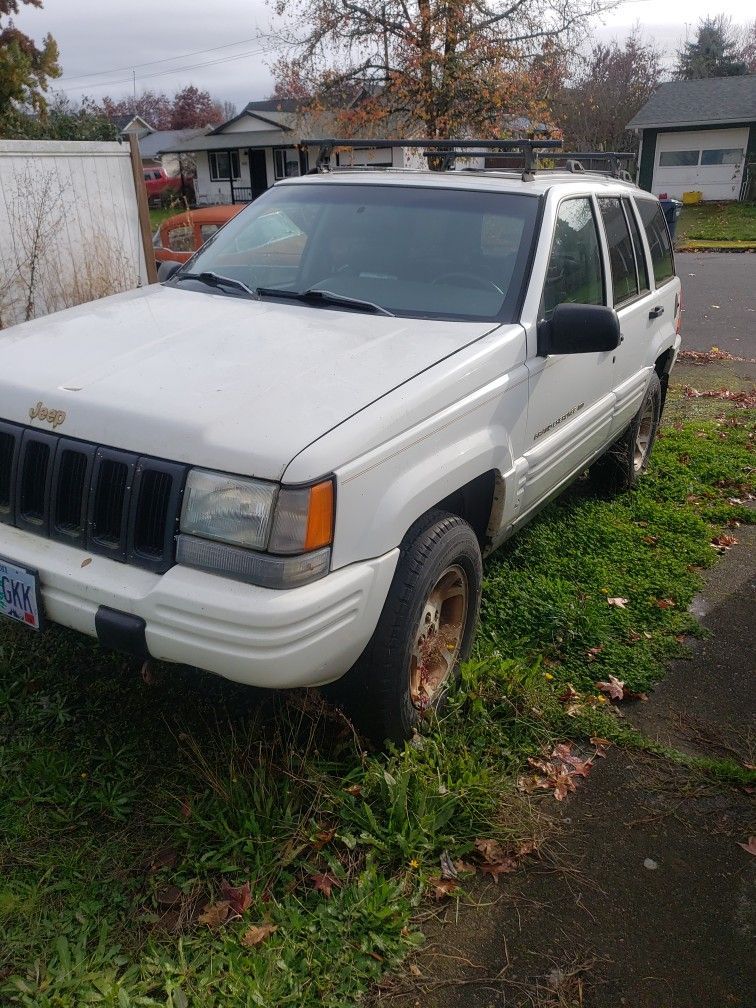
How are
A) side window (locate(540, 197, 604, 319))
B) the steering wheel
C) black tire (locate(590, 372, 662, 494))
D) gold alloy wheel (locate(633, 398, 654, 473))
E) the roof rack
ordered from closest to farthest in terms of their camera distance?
the steering wheel, side window (locate(540, 197, 604, 319)), the roof rack, black tire (locate(590, 372, 662, 494)), gold alloy wheel (locate(633, 398, 654, 473))

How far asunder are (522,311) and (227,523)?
172 cm

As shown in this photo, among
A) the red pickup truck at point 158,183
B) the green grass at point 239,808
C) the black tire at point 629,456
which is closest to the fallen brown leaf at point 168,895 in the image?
the green grass at point 239,808

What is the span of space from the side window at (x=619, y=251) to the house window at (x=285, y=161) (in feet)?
134

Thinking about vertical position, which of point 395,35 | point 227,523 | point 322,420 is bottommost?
point 227,523

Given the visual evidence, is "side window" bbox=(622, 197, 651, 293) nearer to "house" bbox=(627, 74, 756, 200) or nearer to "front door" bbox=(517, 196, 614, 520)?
"front door" bbox=(517, 196, 614, 520)

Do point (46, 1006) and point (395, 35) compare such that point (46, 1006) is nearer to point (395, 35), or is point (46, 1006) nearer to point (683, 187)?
point (395, 35)

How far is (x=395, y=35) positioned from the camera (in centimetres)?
1747

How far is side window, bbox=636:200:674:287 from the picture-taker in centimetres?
542

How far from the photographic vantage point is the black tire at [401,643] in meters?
2.76

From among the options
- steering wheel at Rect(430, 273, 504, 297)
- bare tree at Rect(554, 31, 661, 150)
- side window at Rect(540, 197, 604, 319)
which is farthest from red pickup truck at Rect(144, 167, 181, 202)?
steering wheel at Rect(430, 273, 504, 297)

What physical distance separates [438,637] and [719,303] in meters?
12.5

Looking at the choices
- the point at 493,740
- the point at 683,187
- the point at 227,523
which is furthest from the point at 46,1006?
the point at 683,187

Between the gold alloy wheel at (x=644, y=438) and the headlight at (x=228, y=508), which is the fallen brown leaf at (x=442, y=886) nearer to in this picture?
the headlight at (x=228, y=508)

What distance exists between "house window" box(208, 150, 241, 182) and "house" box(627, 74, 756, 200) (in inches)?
813
